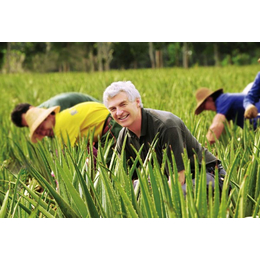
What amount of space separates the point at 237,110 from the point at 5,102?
110 inches

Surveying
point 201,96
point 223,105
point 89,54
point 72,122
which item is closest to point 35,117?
point 72,122

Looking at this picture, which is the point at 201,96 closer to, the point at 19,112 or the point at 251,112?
the point at 251,112

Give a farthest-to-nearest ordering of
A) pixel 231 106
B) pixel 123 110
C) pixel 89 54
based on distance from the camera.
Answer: pixel 89 54, pixel 231 106, pixel 123 110

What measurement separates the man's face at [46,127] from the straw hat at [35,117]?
0.03 metres

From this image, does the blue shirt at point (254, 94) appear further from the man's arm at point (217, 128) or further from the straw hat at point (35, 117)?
the straw hat at point (35, 117)

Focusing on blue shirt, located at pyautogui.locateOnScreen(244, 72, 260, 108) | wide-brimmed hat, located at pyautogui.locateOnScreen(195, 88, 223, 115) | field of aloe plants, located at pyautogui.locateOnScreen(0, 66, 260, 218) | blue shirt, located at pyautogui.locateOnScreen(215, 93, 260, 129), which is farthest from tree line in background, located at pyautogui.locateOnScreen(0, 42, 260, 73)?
field of aloe plants, located at pyautogui.locateOnScreen(0, 66, 260, 218)

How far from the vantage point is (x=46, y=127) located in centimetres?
209

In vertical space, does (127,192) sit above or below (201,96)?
below

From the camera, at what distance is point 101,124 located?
2.05 meters

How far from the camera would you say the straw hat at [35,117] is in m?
2.05

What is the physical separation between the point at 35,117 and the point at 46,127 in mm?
157
